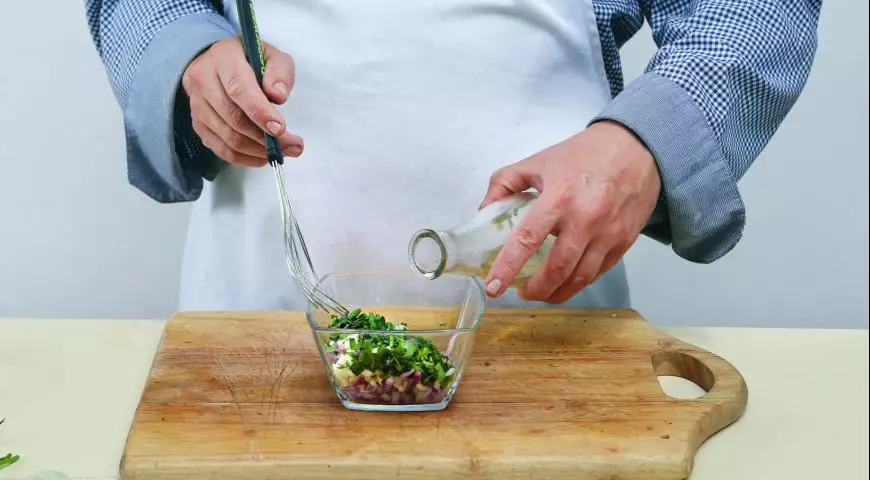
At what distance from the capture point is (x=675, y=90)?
77 centimetres

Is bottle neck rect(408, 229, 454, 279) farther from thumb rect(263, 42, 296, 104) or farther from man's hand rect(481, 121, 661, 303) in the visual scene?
thumb rect(263, 42, 296, 104)

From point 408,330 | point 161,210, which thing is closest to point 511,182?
point 408,330

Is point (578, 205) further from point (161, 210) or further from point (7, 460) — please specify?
point (161, 210)

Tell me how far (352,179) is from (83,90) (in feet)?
2.11

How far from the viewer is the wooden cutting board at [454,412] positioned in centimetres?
61

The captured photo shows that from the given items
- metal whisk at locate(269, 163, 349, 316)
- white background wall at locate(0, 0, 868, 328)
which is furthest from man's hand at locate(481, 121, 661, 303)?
white background wall at locate(0, 0, 868, 328)

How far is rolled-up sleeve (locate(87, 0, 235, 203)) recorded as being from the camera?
0.83 m

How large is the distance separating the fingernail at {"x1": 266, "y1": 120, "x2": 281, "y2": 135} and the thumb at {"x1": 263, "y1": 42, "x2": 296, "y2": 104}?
0.10 feet

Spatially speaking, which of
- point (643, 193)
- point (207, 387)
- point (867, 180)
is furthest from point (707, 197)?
point (867, 180)

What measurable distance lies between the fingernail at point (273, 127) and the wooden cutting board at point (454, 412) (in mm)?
169

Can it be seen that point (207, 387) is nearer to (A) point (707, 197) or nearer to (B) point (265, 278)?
(B) point (265, 278)

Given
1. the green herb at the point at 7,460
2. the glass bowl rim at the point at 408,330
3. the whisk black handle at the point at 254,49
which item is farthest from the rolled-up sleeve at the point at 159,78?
the green herb at the point at 7,460

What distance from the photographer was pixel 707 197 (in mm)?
792

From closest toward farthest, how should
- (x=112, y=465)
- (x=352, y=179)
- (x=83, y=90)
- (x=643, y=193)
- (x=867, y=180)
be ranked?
1. (x=112, y=465)
2. (x=643, y=193)
3. (x=352, y=179)
4. (x=83, y=90)
5. (x=867, y=180)
